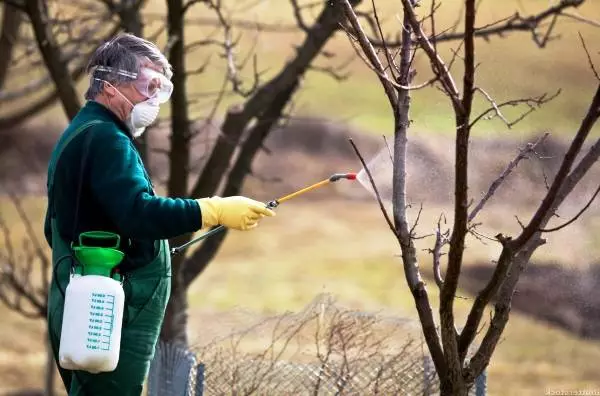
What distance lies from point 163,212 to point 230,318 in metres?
1.88

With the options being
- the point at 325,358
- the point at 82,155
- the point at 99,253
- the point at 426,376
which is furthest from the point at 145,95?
the point at 426,376

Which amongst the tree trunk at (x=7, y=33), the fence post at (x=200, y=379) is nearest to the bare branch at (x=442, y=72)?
the fence post at (x=200, y=379)

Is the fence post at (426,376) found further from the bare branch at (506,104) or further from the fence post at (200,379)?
the bare branch at (506,104)

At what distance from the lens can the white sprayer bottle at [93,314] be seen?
3215 millimetres

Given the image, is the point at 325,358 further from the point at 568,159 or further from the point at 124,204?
the point at 568,159

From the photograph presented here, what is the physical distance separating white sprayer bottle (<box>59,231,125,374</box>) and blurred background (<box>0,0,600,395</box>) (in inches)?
32.8

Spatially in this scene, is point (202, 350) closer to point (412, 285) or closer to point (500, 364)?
point (412, 285)

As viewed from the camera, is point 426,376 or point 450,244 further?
point 426,376

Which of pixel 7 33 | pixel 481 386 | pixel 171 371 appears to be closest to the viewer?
pixel 481 386

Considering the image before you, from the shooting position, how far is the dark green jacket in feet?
10.4

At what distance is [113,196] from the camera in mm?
3174

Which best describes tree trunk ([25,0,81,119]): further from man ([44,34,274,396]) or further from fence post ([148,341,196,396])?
man ([44,34,274,396])

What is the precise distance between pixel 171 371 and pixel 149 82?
1600 millimetres

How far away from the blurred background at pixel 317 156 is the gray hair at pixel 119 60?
36.6 inches
